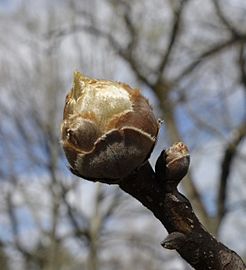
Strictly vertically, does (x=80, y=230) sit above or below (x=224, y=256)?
above

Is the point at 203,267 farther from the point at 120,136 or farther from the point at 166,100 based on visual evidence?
the point at 166,100

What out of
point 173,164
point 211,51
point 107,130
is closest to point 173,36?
point 211,51

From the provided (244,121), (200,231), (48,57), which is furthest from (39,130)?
(200,231)

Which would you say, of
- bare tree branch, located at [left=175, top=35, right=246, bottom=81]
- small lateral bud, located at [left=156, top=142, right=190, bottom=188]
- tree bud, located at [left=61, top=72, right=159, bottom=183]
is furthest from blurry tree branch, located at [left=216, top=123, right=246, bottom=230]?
tree bud, located at [left=61, top=72, right=159, bottom=183]

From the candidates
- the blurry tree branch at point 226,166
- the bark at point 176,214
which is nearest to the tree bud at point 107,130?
the bark at point 176,214

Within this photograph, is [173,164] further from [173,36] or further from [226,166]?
[173,36]

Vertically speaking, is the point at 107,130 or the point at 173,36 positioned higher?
the point at 173,36

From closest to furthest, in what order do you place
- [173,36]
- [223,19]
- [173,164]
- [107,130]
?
1. [107,130]
2. [173,164]
3. [223,19]
4. [173,36]

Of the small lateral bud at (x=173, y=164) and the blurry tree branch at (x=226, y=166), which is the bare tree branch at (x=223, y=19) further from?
the small lateral bud at (x=173, y=164)
